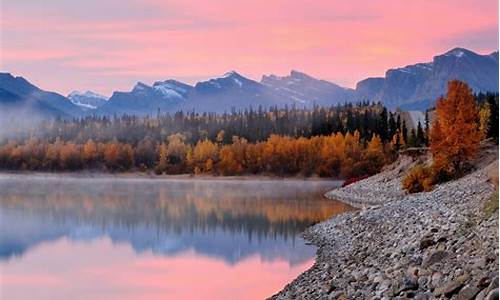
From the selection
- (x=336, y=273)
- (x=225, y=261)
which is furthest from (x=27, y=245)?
(x=336, y=273)

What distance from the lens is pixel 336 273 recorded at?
22047 mm

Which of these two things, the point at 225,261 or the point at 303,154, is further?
the point at 303,154

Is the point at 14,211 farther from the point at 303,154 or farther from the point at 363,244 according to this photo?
the point at 303,154

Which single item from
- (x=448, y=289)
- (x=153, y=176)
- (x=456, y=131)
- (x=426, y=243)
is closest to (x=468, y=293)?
(x=448, y=289)

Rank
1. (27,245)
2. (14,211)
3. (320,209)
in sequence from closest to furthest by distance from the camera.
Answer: (27,245) → (320,209) → (14,211)

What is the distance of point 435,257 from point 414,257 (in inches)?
66.2

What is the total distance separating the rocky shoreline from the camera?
15.0m

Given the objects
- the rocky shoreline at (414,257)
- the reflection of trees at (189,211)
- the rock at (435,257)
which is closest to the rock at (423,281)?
the rocky shoreline at (414,257)

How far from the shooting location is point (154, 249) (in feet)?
127

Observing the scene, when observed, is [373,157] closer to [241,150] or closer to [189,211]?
[241,150]

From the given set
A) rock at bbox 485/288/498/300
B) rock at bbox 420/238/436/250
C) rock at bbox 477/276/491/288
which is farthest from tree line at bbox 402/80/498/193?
rock at bbox 485/288/498/300

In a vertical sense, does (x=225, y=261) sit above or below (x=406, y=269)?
below

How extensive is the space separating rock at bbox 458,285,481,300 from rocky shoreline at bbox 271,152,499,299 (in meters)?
0.02

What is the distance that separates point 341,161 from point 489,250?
407 feet
